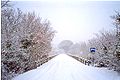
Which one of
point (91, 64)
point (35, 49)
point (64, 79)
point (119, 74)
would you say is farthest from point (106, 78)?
point (35, 49)

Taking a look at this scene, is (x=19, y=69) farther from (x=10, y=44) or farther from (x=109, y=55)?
(x=109, y=55)

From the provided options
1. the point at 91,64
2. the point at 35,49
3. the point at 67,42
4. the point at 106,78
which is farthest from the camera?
the point at 67,42

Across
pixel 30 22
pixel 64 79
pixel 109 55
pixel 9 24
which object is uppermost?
pixel 30 22

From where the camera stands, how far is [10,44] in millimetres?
9203

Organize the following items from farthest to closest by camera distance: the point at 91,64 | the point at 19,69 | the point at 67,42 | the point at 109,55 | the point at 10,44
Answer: the point at 67,42 < the point at 91,64 < the point at 19,69 < the point at 109,55 < the point at 10,44

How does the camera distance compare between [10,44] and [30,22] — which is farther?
[30,22]

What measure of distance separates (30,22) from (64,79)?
1054 centimetres

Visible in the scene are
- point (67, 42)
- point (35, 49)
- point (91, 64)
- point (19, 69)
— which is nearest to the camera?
point (19, 69)

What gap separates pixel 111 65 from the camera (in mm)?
11508

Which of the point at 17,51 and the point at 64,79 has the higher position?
the point at 17,51

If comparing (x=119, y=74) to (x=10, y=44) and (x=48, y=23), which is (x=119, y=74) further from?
(x=48, y=23)

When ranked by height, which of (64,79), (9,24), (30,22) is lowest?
(64,79)

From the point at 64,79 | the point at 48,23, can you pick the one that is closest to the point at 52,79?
the point at 64,79

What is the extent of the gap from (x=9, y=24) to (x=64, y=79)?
3.08 metres
